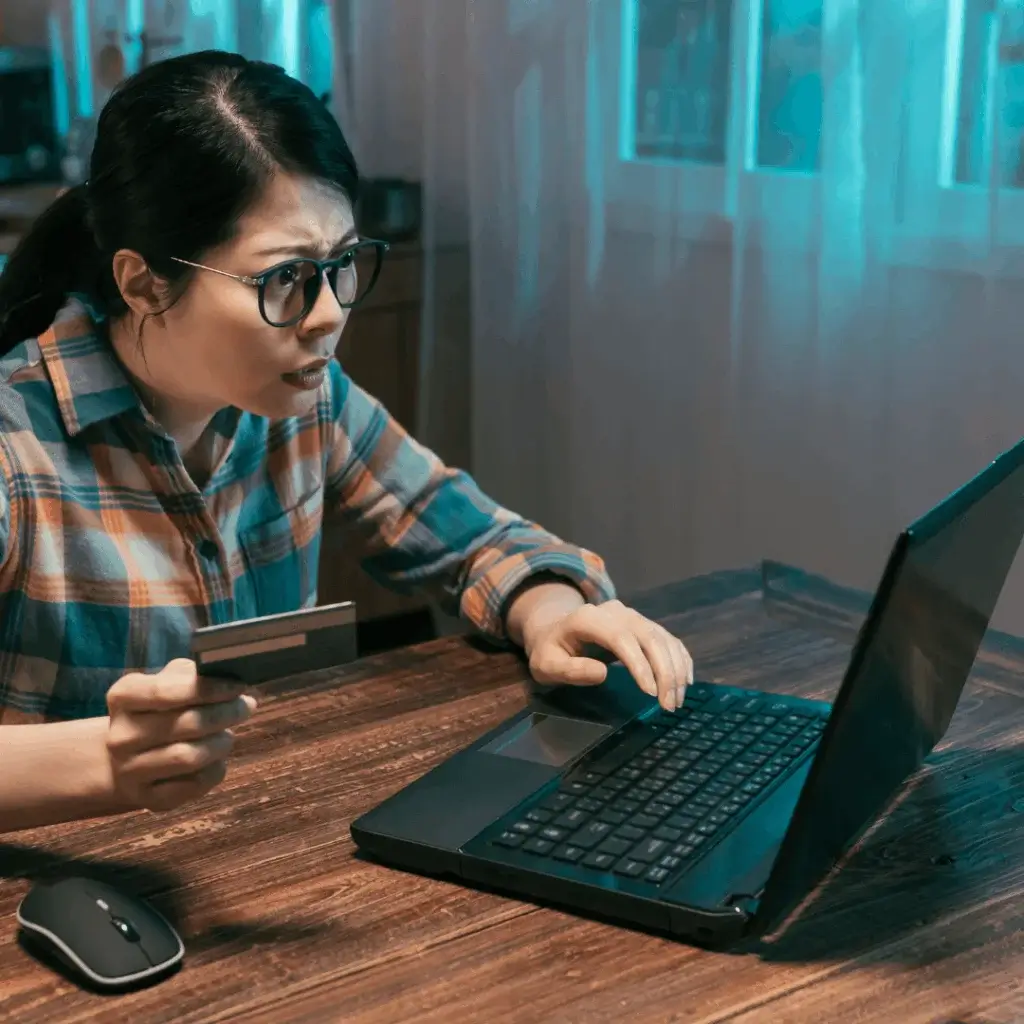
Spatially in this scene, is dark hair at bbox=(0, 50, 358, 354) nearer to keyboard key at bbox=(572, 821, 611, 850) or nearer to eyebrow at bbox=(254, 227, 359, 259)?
eyebrow at bbox=(254, 227, 359, 259)

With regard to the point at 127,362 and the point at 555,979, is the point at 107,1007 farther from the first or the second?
the point at 127,362

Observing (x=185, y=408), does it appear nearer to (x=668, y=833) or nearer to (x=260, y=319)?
(x=260, y=319)

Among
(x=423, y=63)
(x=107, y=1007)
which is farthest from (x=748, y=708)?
(x=423, y=63)

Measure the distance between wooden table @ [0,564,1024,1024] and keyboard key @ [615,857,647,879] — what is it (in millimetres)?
39

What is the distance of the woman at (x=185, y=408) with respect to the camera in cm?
133

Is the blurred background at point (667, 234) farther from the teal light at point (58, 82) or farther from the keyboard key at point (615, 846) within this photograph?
the keyboard key at point (615, 846)

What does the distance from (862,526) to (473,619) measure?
2.88ft

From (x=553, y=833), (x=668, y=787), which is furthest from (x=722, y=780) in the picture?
(x=553, y=833)

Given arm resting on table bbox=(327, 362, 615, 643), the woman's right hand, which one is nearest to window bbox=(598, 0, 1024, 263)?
arm resting on table bbox=(327, 362, 615, 643)

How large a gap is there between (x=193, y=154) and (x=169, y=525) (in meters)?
0.36

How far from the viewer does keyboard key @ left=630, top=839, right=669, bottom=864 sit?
3.16 feet

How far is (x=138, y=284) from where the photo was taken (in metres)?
1.38

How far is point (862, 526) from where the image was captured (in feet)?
7.25

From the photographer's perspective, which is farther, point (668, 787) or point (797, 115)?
point (797, 115)
